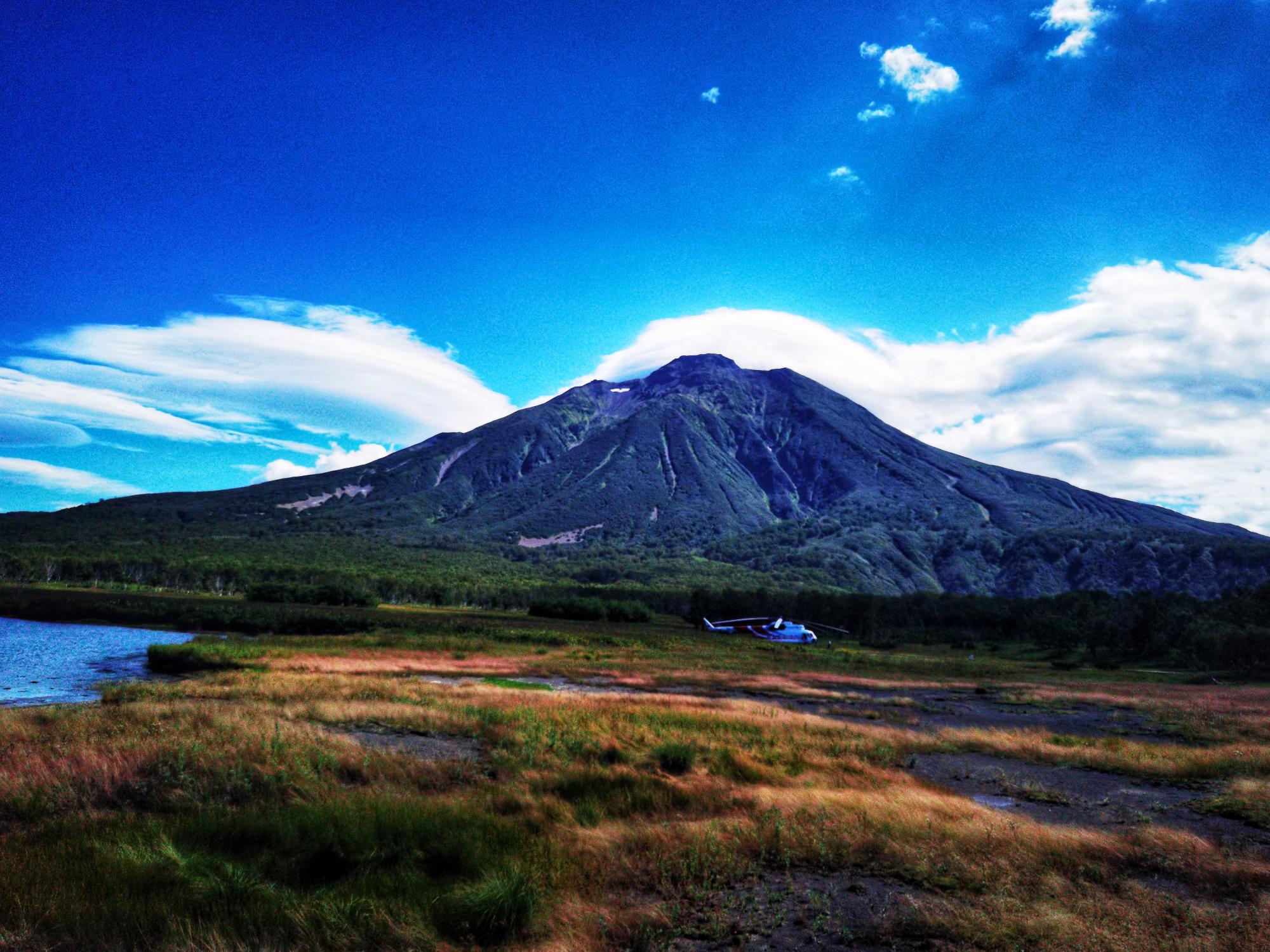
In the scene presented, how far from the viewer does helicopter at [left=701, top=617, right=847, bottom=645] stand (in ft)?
258

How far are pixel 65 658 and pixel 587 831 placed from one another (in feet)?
138

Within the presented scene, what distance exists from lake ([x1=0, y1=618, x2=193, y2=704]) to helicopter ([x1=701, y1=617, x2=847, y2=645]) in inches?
2328

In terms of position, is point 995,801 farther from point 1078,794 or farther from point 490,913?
point 490,913

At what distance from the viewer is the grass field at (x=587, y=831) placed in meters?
6.16

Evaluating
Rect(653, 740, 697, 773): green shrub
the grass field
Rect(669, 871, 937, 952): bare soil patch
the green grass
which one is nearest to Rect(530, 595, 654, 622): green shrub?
the grass field

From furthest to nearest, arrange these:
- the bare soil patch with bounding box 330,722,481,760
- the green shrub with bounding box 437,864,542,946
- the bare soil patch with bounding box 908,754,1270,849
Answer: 1. the bare soil patch with bounding box 330,722,481,760
2. the bare soil patch with bounding box 908,754,1270,849
3. the green shrub with bounding box 437,864,542,946

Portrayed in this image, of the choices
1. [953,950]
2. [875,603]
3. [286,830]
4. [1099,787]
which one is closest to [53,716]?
[286,830]

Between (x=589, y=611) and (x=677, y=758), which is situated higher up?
(x=677, y=758)

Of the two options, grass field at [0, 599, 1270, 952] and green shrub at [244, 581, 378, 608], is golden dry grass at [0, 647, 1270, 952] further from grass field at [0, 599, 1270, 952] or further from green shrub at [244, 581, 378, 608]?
green shrub at [244, 581, 378, 608]

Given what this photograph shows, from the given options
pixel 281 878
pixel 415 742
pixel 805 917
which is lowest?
pixel 415 742

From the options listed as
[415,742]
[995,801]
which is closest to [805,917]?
[995,801]

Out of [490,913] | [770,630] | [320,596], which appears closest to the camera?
[490,913]

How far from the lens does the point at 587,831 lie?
28.6 feet

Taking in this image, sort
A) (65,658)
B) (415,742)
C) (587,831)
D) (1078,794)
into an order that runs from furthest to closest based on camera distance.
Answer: (65,658)
(415,742)
(1078,794)
(587,831)
